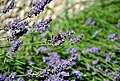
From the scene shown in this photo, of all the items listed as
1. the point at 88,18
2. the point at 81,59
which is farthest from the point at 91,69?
the point at 88,18

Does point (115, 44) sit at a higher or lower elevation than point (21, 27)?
lower

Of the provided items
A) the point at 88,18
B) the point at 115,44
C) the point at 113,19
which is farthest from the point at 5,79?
the point at 113,19

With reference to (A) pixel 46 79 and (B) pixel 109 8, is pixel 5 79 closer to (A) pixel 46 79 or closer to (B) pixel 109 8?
(A) pixel 46 79

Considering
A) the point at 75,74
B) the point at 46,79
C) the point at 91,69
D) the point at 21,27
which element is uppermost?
the point at 21,27

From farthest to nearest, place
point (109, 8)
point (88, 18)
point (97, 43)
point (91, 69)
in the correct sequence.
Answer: point (109, 8) → point (88, 18) → point (97, 43) → point (91, 69)

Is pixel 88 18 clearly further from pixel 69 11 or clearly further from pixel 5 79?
pixel 5 79

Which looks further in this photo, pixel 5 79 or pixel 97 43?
pixel 97 43

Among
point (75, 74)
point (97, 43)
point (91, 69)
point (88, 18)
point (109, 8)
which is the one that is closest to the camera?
point (75, 74)
